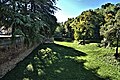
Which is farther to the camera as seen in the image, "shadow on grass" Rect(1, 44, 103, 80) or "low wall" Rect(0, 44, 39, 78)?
"shadow on grass" Rect(1, 44, 103, 80)

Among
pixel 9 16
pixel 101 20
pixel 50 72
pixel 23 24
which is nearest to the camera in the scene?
pixel 9 16

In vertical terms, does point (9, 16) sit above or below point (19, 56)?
above

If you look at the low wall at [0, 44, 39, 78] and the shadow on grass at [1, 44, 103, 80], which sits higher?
the low wall at [0, 44, 39, 78]

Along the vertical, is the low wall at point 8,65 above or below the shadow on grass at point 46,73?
above

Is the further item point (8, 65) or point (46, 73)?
point (46, 73)

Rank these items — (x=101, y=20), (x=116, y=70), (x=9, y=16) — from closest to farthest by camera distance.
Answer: (x=9, y=16) < (x=116, y=70) < (x=101, y=20)

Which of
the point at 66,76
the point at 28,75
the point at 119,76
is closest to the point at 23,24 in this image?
the point at 28,75

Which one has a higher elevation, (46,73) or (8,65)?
(8,65)

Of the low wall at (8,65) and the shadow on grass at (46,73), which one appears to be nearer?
the low wall at (8,65)

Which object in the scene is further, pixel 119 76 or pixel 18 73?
pixel 119 76

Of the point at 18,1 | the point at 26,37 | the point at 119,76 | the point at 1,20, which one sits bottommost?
the point at 119,76

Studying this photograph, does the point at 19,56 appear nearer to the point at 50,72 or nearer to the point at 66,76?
the point at 50,72

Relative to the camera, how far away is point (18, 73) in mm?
16234

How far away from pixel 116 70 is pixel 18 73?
30.1ft
